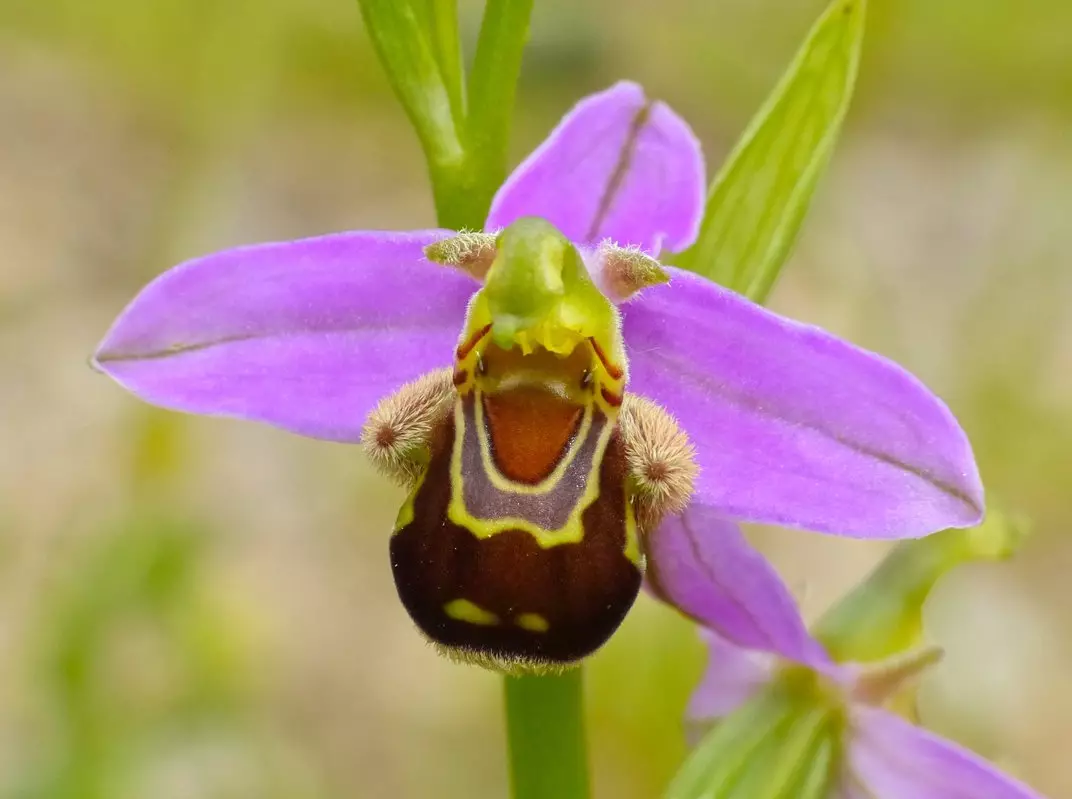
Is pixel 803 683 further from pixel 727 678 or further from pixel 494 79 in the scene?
pixel 494 79

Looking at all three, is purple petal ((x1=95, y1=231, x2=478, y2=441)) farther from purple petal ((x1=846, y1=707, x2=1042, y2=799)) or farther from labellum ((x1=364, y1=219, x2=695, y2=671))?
purple petal ((x1=846, y1=707, x2=1042, y2=799))

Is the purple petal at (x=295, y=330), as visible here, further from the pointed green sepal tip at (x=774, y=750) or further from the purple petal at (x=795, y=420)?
the pointed green sepal tip at (x=774, y=750)

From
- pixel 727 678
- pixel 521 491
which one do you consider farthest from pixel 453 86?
pixel 727 678

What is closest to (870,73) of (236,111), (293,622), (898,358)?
(898,358)

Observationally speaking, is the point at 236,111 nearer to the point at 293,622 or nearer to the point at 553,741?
the point at 293,622

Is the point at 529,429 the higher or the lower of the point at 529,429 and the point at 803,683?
the higher

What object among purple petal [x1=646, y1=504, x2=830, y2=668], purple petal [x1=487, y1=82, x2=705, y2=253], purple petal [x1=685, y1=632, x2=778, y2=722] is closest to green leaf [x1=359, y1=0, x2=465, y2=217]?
purple petal [x1=487, y1=82, x2=705, y2=253]
